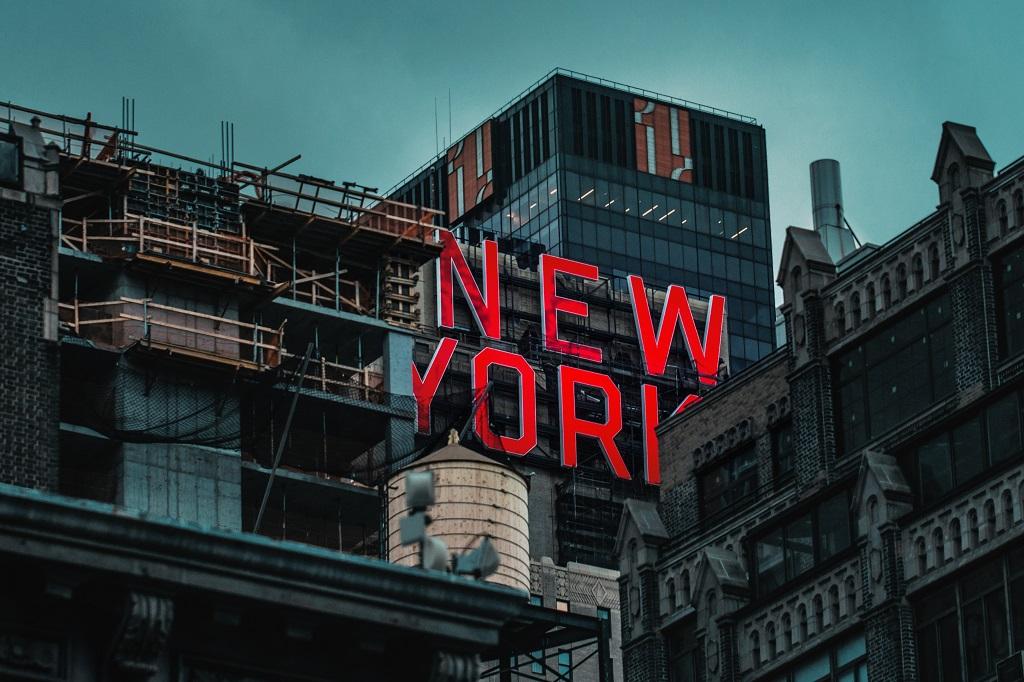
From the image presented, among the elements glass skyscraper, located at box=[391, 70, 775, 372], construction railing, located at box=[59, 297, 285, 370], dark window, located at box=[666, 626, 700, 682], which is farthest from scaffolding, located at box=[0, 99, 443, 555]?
glass skyscraper, located at box=[391, 70, 775, 372]

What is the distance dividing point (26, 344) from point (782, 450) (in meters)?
20.5

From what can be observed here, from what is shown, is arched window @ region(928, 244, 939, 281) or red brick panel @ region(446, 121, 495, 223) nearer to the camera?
arched window @ region(928, 244, 939, 281)

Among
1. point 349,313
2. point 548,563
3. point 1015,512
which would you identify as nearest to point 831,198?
point 349,313

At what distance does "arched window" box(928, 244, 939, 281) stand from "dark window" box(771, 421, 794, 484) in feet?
21.9

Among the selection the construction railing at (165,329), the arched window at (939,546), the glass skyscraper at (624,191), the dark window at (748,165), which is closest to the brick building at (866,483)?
the arched window at (939,546)

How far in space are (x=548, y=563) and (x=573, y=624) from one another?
5959 cm

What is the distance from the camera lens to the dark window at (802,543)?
6781cm

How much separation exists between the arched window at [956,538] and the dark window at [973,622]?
0.73 metres

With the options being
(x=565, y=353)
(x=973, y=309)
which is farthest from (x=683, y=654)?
(x=565, y=353)

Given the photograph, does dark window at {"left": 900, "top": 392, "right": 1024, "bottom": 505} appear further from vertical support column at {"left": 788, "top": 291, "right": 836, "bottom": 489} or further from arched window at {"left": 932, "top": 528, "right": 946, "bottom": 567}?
vertical support column at {"left": 788, "top": 291, "right": 836, "bottom": 489}

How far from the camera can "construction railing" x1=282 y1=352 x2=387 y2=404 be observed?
274 ft

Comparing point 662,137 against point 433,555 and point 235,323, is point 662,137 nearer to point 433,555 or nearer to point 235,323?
point 235,323

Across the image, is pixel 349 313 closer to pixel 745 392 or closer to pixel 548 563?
pixel 745 392

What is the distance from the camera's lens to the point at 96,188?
270 ft
